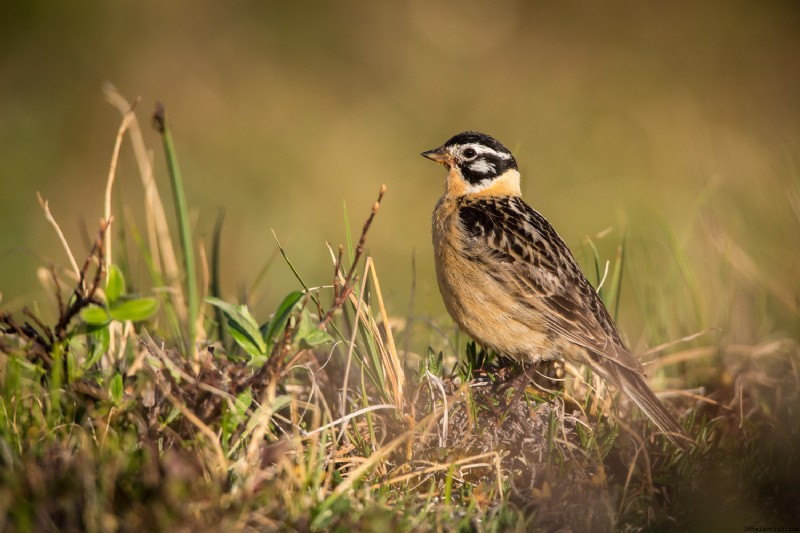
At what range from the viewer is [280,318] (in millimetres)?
4645

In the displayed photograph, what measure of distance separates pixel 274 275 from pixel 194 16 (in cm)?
611

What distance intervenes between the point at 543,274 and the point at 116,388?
280 centimetres

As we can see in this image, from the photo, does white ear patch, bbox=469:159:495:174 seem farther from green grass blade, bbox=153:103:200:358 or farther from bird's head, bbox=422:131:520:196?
green grass blade, bbox=153:103:200:358

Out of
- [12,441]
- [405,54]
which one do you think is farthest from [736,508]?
[405,54]

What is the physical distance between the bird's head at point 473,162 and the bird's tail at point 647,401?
6.35 feet

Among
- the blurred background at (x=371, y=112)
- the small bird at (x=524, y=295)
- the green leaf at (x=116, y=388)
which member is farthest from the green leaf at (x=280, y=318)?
the blurred background at (x=371, y=112)

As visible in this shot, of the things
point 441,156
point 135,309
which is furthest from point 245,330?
point 441,156

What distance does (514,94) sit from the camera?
14.1m

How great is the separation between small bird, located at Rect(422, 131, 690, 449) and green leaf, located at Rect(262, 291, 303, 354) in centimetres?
139

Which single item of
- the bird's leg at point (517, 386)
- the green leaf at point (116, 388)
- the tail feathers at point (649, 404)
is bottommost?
the tail feathers at point (649, 404)

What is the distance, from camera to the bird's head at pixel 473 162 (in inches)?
269

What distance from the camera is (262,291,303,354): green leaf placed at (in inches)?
183

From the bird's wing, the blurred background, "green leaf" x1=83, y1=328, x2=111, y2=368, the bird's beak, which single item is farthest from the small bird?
the blurred background

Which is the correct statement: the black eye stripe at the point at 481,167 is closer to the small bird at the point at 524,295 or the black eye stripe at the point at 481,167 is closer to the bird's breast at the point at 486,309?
the small bird at the point at 524,295
